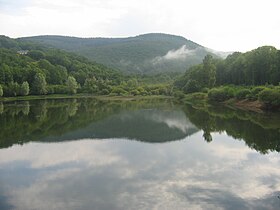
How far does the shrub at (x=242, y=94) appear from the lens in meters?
63.7

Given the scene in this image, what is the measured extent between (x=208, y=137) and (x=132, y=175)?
1492cm

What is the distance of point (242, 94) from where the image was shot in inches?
2596

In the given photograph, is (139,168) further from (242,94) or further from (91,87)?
(91,87)

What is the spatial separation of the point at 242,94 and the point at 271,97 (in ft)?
47.7

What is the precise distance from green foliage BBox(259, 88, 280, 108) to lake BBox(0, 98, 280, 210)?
52.7 ft

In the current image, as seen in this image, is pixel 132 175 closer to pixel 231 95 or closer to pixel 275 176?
pixel 275 176

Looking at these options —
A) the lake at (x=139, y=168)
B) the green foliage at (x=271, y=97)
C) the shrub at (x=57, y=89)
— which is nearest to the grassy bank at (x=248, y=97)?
the green foliage at (x=271, y=97)

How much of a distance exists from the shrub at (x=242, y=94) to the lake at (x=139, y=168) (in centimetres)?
2824

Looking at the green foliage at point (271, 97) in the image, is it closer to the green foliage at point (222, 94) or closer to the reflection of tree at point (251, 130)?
the reflection of tree at point (251, 130)

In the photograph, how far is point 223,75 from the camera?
10288 cm

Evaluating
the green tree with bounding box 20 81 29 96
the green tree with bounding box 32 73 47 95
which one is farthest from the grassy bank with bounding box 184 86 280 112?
the green tree with bounding box 32 73 47 95

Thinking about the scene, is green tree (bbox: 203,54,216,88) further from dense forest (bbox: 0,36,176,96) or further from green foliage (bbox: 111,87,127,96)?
green foliage (bbox: 111,87,127,96)

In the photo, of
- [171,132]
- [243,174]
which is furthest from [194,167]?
[171,132]

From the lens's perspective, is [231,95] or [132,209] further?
[231,95]
